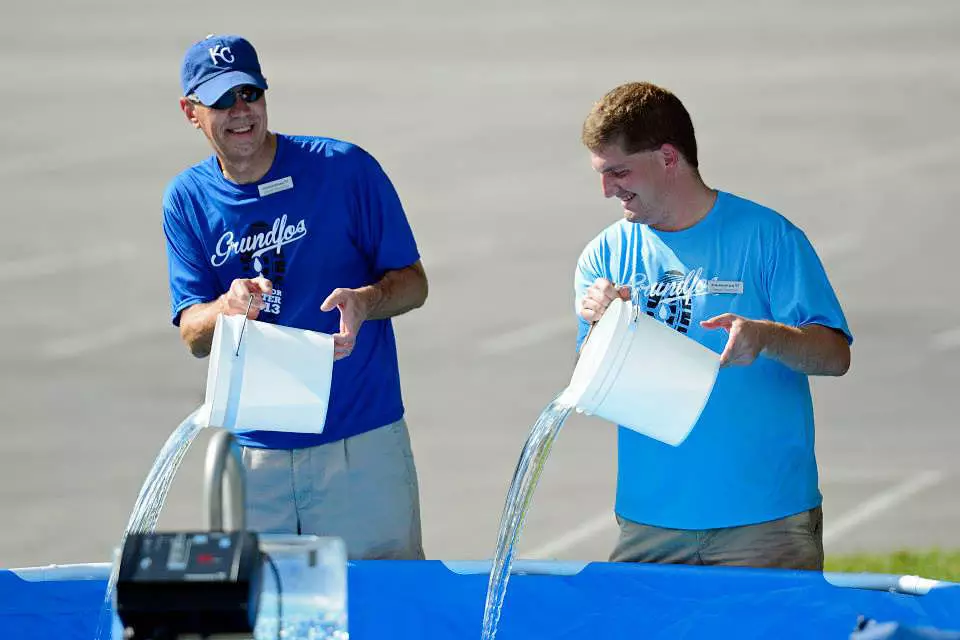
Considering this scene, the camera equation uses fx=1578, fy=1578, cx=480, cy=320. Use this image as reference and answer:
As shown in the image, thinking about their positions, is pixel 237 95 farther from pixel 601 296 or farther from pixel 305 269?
pixel 601 296

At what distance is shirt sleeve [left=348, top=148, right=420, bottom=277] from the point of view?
3.56 m

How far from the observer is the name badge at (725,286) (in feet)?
10.5

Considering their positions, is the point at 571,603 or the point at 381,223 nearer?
the point at 571,603

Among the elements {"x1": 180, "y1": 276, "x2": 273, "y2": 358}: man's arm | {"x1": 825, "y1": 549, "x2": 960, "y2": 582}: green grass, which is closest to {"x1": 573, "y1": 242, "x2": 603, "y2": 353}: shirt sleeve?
{"x1": 180, "y1": 276, "x2": 273, "y2": 358}: man's arm

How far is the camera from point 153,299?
8352 mm

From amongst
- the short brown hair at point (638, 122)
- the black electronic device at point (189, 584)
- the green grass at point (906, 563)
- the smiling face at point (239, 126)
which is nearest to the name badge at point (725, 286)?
the short brown hair at point (638, 122)

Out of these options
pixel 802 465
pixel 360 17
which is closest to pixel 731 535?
pixel 802 465

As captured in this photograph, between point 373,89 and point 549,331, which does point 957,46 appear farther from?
point 549,331

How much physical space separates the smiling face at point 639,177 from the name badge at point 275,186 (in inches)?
28.8

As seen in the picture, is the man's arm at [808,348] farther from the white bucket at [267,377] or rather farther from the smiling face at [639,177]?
the white bucket at [267,377]

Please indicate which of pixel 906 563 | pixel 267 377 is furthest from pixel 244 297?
pixel 906 563

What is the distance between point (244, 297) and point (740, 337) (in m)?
0.97

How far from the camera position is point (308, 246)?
354cm

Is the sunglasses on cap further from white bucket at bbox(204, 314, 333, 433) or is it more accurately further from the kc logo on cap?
white bucket at bbox(204, 314, 333, 433)
